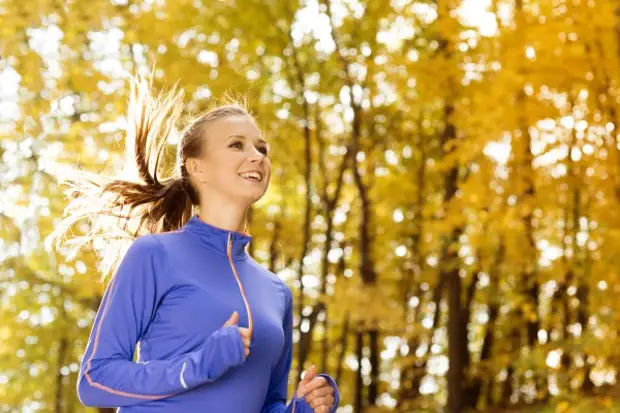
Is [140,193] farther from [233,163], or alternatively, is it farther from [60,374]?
[60,374]

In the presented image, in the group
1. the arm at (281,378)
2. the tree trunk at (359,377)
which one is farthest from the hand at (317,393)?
the tree trunk at (359,377)

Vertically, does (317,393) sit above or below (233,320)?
below

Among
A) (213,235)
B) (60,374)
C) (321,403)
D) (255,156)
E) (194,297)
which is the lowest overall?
(60,374)

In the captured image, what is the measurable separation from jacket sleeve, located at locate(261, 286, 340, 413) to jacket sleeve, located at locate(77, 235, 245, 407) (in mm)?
428

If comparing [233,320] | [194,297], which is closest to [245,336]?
[233,320]

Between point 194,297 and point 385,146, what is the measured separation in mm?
12572

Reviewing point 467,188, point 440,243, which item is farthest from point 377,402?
point 467,188

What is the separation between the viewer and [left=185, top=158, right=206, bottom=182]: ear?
2.48 m

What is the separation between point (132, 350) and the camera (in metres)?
2.11

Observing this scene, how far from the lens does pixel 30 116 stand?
895 centimetres

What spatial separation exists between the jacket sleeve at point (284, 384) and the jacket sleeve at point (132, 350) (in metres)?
0.43

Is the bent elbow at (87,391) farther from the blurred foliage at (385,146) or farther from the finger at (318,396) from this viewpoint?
the blurred foliage at (385,146)

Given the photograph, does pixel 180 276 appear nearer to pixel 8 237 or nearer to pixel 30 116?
pixel 30 116

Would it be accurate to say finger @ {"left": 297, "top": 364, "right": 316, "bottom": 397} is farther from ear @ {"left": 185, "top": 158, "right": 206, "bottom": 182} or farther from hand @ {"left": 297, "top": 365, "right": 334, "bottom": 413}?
ear @ {"left": 185, "top": 158, "right": 206, "bottom": 182}
